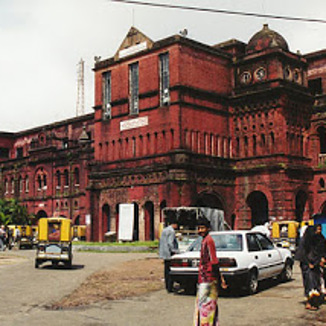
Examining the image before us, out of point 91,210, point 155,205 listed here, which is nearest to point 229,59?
point 155,205

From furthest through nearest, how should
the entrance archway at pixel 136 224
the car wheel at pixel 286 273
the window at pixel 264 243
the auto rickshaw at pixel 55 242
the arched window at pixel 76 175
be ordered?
1. the arched window at pixel 76 175
2. the entrance archway at pixel 136 224
3. the auto rickshaw at pixel 55 242
4. the car wheel at pixel 286 273
5. the window at pixel 264 243

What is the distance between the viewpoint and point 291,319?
33.8ft

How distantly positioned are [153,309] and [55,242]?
10.6 metres

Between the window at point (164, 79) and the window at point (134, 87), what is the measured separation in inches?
109

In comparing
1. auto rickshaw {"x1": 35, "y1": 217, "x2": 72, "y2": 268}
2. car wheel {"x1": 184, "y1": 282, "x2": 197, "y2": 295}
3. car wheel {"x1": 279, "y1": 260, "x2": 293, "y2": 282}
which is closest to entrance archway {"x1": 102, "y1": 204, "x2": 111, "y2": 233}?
auto rickshaw {"x1": 35, "y1": 217, "x2": 72, "y2": 268}

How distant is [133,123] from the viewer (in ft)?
134

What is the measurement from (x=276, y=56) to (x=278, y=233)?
15673 millimetres

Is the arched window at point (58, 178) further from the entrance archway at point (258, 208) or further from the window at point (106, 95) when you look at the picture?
the entrance archway at point (258, 208)

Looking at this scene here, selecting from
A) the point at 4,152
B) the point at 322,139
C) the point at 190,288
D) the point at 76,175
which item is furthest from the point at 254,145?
the point at 4,152

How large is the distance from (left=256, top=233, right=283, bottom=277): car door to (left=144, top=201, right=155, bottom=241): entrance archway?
23650mm

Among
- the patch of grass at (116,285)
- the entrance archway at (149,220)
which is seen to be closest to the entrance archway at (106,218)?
the entrance archway at (149,220)

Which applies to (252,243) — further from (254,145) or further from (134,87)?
(134,87)

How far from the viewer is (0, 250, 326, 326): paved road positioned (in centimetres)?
1029

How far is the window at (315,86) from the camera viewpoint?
4284 centimetres
